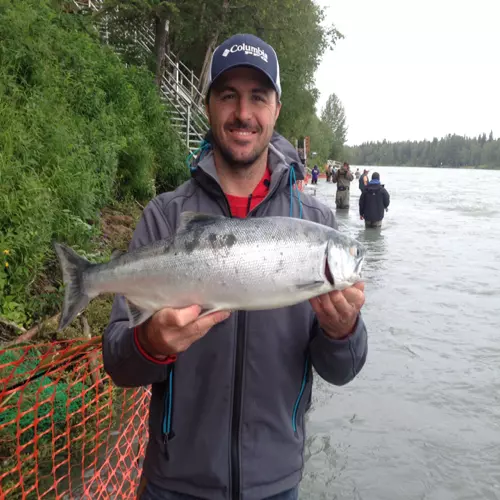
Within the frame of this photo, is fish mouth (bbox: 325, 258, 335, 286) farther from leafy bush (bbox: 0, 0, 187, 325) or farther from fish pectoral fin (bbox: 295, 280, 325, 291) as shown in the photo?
leafy bush (bbox: 0, 0, 187, 325)

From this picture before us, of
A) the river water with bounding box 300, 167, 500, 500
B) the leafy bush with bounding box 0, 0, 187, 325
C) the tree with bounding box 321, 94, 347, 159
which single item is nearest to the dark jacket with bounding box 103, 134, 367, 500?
the river water with bounding box 300, 167, 500, 500

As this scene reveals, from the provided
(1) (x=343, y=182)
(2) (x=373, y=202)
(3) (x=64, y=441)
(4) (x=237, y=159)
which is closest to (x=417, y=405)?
(3) (x=64, y=441)

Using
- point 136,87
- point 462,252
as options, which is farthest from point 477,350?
point 136,87

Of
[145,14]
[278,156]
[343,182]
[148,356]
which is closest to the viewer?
[148,356]

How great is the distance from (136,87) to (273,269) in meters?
14.2

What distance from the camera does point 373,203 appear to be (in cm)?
1955

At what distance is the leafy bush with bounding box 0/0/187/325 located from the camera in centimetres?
573

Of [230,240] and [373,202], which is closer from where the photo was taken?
[230,240]

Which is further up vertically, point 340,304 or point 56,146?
point 56,146

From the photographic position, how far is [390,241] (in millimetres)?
18078

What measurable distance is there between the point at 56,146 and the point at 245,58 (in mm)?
6219

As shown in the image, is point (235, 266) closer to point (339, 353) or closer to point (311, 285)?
point (311, 285)

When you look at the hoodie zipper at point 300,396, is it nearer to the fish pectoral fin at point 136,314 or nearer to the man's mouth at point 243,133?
the fish pectoral fin at point 136,314

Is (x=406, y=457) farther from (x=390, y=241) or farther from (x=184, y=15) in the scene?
(x=184, y=15)
